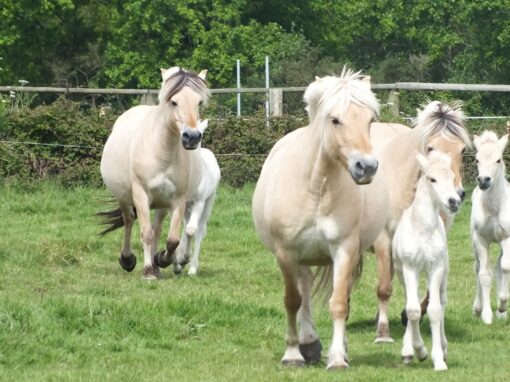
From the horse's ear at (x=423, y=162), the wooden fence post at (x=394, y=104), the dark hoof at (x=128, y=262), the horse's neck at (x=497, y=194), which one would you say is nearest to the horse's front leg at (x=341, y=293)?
the horse's ear at (x=423, y=162)

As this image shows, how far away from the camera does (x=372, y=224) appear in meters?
8.96

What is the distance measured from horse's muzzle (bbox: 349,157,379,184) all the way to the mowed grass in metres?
1.25

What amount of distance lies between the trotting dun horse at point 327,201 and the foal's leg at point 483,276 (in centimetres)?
268

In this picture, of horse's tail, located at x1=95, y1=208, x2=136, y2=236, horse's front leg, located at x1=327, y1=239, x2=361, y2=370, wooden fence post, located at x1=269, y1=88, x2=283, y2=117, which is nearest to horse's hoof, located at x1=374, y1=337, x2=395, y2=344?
horse's front leg, located at x1=327, y1=239, x2=361, y2=370

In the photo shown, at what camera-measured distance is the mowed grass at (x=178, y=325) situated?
8.38 m

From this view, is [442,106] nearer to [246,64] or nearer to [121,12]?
[246,64]

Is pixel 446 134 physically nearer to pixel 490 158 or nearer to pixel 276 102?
pixel 490 158

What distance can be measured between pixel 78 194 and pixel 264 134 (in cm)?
336

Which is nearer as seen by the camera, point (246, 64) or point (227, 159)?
point (227, 159)

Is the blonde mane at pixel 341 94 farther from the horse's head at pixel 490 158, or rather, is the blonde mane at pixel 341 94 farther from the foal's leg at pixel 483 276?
the foal's leg at pixel 483 276

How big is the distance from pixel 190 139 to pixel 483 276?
332 cm

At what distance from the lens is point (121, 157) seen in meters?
14.4

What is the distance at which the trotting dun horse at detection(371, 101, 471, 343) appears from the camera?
9.70 metres

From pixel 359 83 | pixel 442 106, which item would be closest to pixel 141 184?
pixel 442 106
